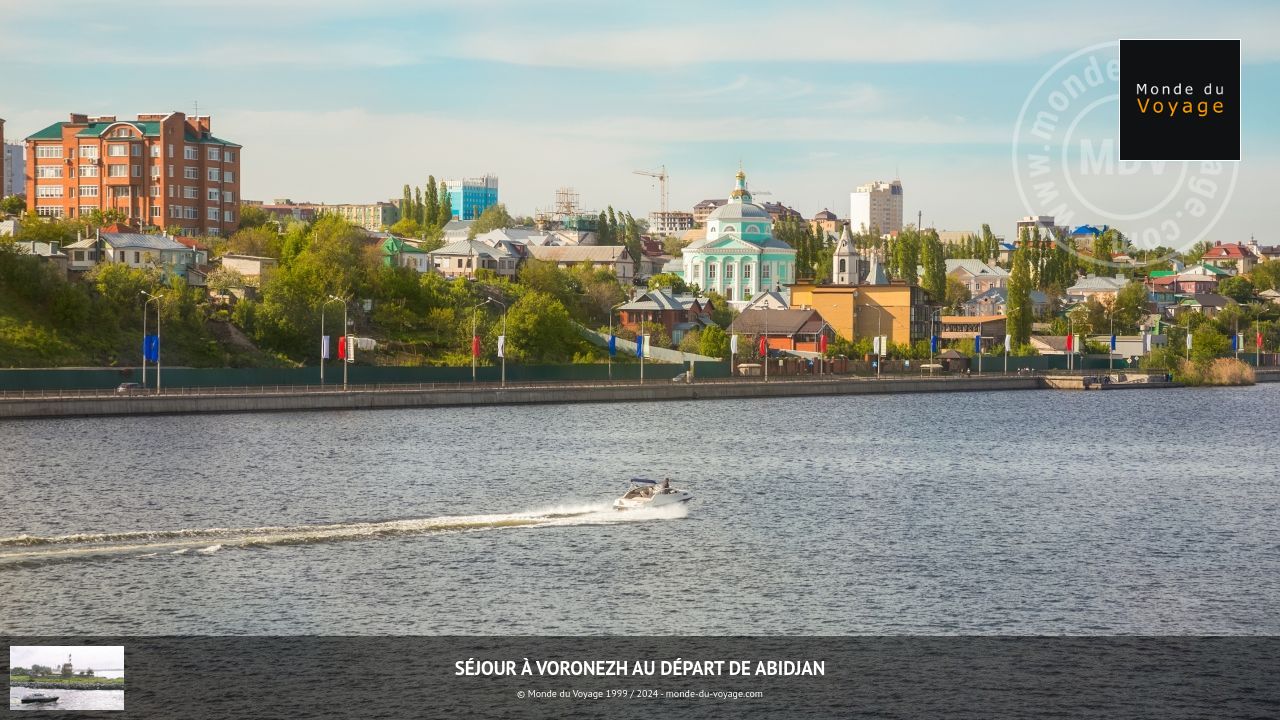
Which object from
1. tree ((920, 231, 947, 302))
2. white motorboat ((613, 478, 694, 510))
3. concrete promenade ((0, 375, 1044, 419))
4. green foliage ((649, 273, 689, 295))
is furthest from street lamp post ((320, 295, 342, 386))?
tree ((920, 231, 947, 302))

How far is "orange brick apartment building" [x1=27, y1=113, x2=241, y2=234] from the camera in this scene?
145500 millimetres

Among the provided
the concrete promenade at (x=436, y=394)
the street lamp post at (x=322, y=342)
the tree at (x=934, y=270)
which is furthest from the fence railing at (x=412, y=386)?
the tree at (x=934, y=270)

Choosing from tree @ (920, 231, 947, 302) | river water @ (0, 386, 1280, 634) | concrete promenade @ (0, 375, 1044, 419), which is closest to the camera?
river water @ (0, 386, 1280, 634)

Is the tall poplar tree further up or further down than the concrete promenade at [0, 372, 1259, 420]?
further up

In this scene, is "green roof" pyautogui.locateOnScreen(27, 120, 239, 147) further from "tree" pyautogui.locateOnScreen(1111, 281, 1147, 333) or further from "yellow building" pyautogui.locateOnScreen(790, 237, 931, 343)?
"tree" pyautogui.locateOnScreen(1111, 281, 1147, 333)

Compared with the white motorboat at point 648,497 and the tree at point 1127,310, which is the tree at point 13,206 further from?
the tree at point 1127,310

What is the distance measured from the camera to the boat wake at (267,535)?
44.1 meters

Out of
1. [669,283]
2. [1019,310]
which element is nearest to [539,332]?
[669,283]

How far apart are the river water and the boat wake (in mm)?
144

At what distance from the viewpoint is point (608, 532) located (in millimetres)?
50594

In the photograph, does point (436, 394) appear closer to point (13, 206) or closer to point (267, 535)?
point (267, 535)

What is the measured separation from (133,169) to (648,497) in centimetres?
10762

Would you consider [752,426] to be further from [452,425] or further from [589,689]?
[589,689]

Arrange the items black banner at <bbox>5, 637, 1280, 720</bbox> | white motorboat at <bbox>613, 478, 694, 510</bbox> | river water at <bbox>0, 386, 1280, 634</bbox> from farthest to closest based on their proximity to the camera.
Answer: white motorboat at <bbox>613, 478, 694, 510</bbox> < river water at <bbox>0, 386, 1280, 634</bbox> < black banner at <bbox>5, 637, 1280, 720</bbox>
